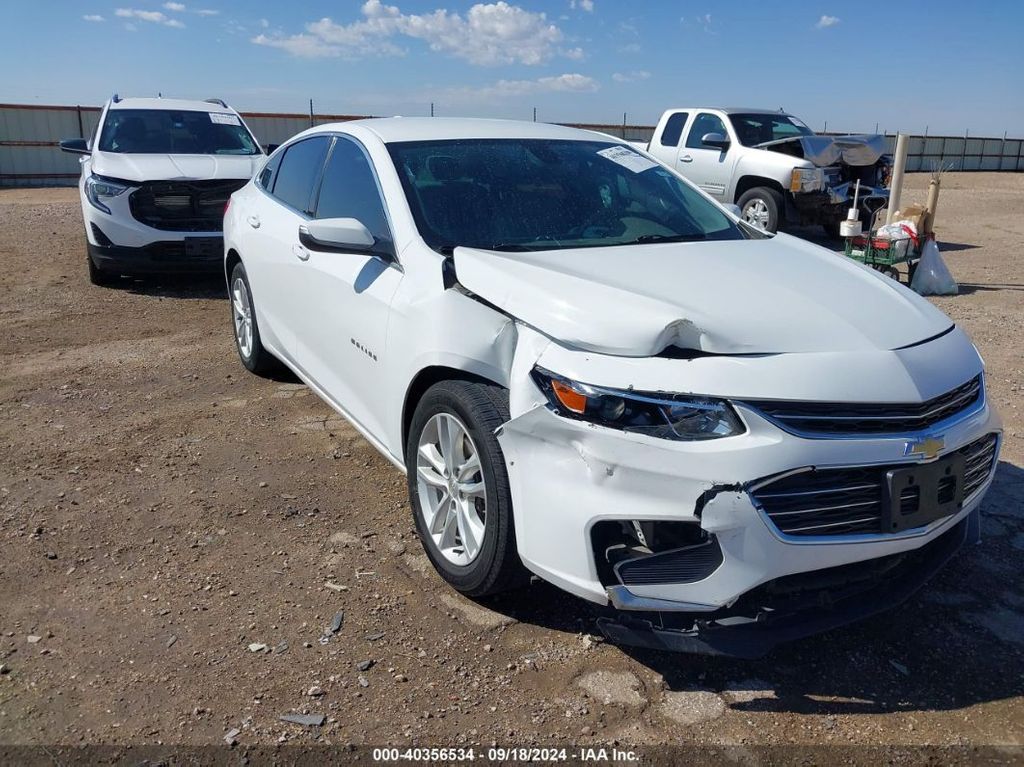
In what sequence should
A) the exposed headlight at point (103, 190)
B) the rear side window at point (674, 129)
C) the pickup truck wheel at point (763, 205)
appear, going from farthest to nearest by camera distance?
the rear side window at point (674, 129), the pickup truck wheel at point (763, 205), the exposed headlight at point (103, 190)

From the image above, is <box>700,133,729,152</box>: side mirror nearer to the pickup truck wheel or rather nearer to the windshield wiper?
the pickup truck wheel

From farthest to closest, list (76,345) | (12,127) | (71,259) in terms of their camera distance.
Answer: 1. (12,127)
2. (71,259)
3. (76,345)

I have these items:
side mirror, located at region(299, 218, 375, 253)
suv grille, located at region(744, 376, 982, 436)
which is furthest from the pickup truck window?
suv grille, located at region(744, 376, 982, 436)

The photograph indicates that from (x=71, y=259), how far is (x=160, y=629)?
864 cm

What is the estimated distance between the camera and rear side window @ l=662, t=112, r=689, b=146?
12.9 metres

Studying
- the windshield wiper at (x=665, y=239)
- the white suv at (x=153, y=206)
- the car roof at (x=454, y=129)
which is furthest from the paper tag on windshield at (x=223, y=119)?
the windshield wiper at (x=665, y=239)

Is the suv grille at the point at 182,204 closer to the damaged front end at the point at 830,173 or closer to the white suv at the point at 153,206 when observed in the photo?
the white suv at the point at 153,206

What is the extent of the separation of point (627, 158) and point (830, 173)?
8.19m

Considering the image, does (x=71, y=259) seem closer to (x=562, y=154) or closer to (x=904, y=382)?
(x=562, y=154)

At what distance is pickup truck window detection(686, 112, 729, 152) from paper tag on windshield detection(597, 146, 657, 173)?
8571mm

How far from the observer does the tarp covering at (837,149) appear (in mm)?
11234

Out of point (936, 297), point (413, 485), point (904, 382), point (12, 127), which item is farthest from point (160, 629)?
point (12, 127)

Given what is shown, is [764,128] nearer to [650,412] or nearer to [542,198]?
[542,198]

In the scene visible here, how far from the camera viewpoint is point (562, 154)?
4129 millimetres
